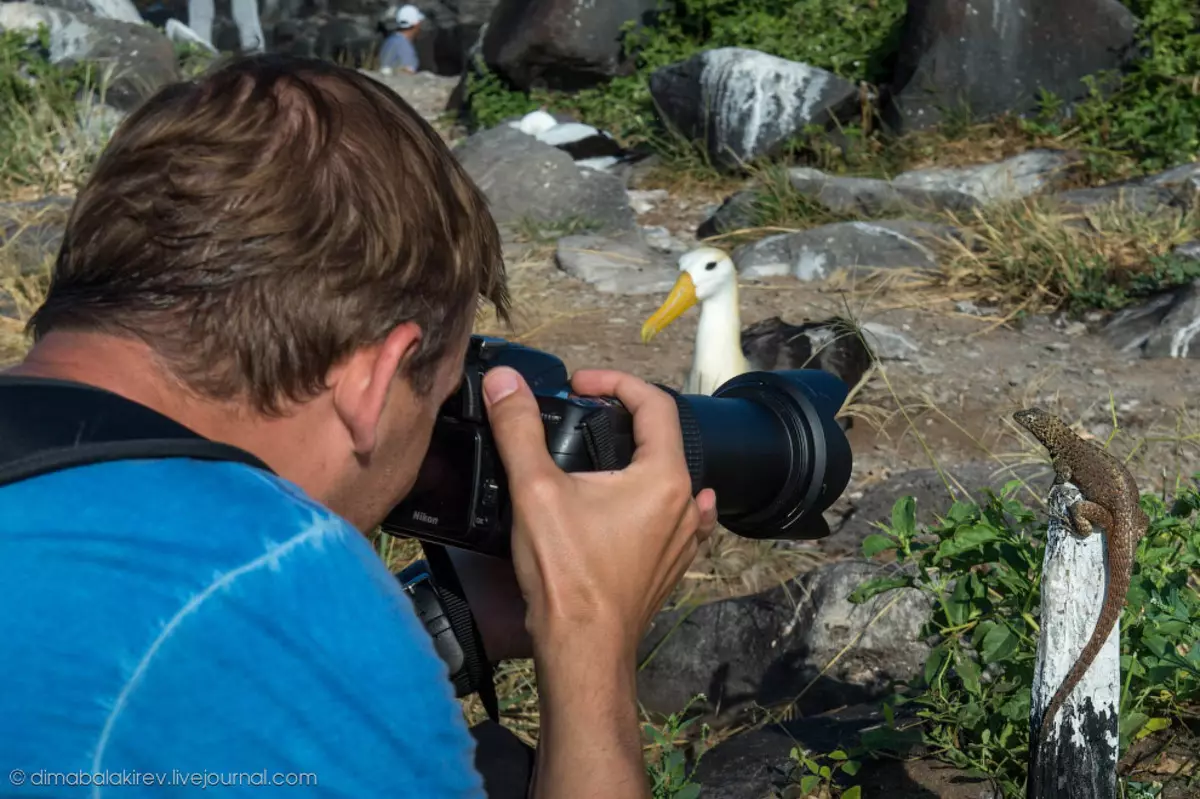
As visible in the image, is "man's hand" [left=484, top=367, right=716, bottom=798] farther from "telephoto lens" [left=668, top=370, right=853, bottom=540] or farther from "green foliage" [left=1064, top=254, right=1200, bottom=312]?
"green foliage" [left=1064, top=254, right=1200, bottom=312]

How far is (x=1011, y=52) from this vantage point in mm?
7707

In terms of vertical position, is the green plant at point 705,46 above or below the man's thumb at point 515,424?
below

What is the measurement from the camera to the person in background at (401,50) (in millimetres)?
12977

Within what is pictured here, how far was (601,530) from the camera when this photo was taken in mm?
1305

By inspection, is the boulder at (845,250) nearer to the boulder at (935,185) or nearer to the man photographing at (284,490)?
the boulder at (935,185)

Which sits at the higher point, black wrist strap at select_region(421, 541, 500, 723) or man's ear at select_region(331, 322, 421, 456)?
man's ear at select_region(331, 322, 421, 456)

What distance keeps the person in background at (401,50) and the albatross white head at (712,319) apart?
8.75 meters

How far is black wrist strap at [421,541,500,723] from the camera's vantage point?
1.64 metres

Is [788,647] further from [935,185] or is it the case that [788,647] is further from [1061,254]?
[935,185]

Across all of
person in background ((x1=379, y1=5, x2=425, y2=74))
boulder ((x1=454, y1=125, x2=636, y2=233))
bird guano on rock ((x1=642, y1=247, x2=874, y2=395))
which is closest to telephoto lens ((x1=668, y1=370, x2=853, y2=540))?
bird guano on rock ((x1=642, y1=247, x2=874, y2=395))

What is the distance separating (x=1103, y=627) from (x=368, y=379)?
1110 millimetres

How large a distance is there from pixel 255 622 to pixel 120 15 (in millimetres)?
13796

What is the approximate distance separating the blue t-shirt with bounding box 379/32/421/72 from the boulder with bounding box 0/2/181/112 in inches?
130

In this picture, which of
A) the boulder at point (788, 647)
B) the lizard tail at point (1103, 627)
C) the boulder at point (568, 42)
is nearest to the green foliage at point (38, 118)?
the boulder at point (568, 42)
